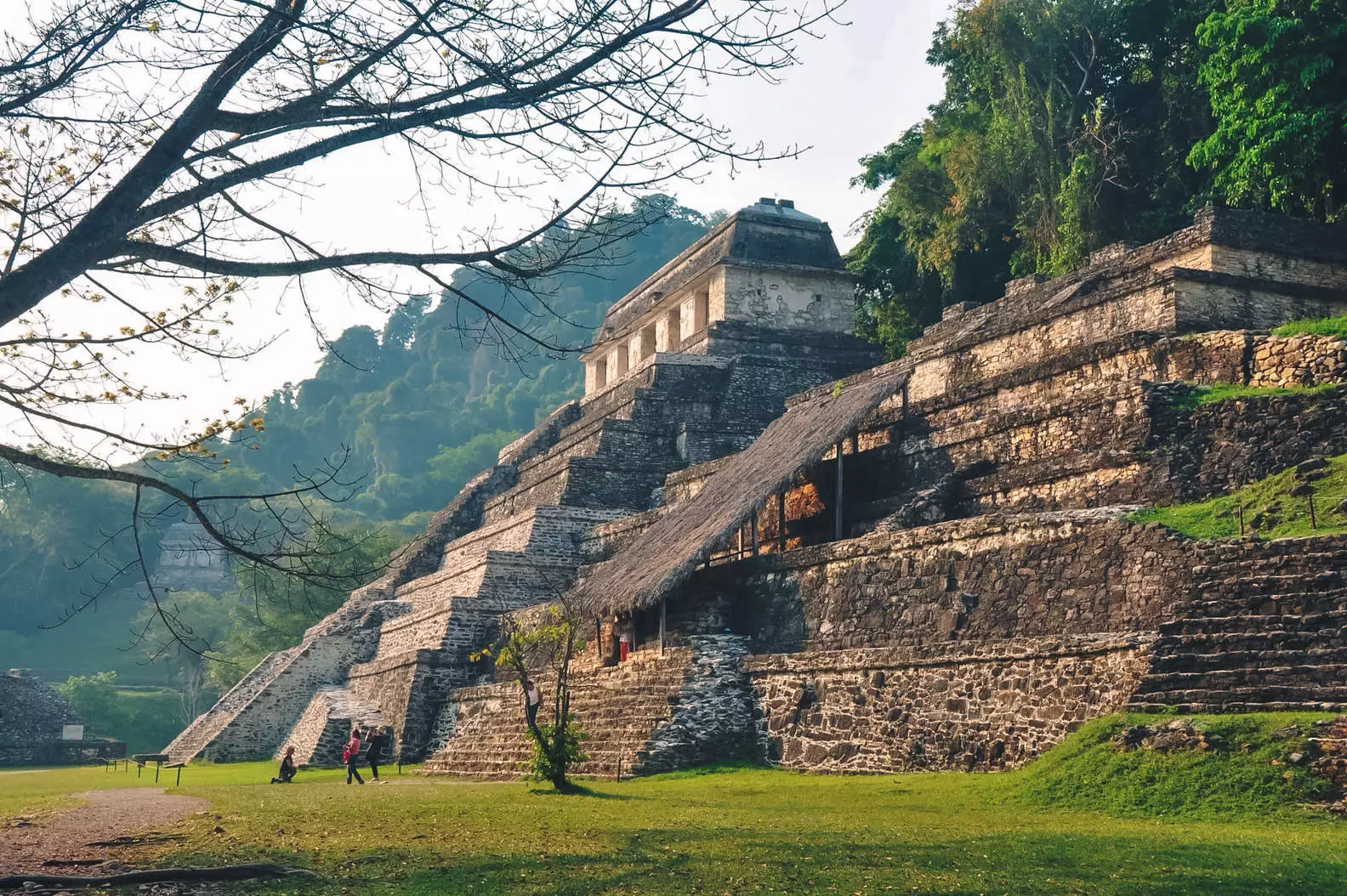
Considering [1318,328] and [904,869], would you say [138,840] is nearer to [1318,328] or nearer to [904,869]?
[904,869]

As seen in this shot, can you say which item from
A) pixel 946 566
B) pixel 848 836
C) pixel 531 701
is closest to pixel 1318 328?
pixel 946 566

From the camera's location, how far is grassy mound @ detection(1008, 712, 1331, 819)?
787 centimetres

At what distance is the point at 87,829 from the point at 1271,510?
8.93 metres

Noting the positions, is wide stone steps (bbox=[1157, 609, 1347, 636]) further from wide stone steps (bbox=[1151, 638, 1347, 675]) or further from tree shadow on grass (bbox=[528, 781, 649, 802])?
tree shadow on grass (bbox=[528, 781, 649, 802])

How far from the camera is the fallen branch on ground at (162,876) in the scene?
246 inches

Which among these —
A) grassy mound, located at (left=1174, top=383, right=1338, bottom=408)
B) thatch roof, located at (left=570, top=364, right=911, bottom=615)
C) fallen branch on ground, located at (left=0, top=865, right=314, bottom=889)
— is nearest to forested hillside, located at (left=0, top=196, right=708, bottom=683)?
thatch roof, located at (left=570, top=364, right=911, bottom=615)

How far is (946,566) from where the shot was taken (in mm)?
12719

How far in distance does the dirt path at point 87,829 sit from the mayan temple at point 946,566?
3850 millimetres

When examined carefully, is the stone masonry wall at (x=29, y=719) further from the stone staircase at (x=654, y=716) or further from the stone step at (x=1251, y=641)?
the stone step at (x=1251, y=641)

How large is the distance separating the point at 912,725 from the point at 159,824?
5.75 metres

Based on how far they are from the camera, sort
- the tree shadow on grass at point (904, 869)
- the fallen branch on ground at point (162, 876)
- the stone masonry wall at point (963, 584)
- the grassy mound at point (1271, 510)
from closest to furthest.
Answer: the tree shadow on grass at point (904, 869)
the fallen branch on ground at point (162, 876)
the grassy mound at point (1271, 510)
the stone masonry wall at point (963, 584)

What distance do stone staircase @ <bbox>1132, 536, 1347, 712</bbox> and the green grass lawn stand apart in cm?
40

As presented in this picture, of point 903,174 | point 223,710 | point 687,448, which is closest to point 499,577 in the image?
point 687,448

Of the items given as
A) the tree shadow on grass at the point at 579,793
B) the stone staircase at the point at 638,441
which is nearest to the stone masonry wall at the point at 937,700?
the tree shadow on grass at the point at 579,793
